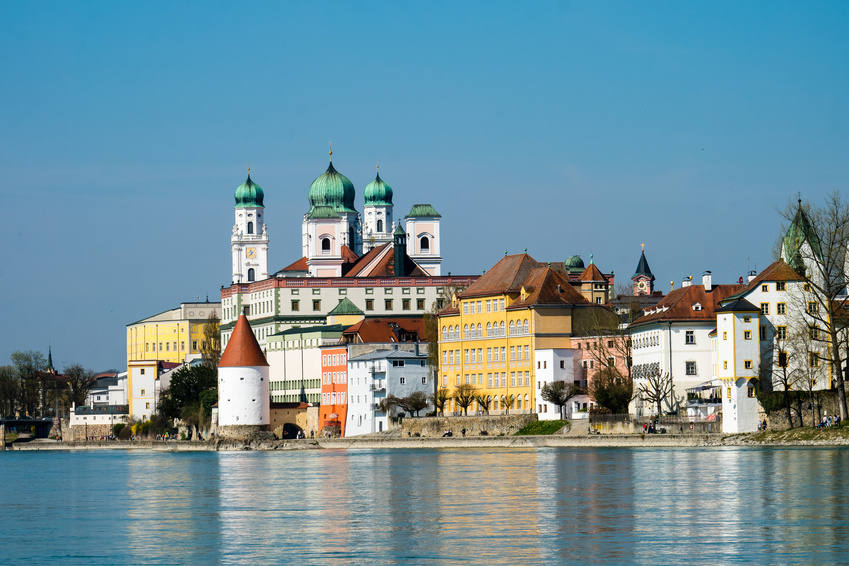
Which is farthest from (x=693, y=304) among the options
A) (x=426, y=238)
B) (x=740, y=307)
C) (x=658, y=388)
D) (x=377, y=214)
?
(x=377, y=214)

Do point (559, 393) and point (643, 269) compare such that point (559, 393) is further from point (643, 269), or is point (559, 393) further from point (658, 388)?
point (643, 269)

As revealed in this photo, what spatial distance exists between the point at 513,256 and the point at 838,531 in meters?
64.2

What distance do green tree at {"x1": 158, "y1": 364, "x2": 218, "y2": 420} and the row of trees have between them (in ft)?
94.9

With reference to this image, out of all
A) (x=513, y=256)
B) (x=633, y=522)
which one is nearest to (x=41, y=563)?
(x=633, y=522)

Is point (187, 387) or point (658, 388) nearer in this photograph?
point (658, 388)

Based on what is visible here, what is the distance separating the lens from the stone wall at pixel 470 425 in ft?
258

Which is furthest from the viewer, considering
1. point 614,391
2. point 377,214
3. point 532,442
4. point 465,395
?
point 377,214

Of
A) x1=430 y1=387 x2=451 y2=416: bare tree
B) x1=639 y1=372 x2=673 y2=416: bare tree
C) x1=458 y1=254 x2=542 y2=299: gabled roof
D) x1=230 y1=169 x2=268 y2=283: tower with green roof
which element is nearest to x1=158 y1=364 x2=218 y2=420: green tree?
x1=430 y1=387 x2=451 y2=416: bare tree

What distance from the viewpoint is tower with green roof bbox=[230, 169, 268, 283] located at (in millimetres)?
155375

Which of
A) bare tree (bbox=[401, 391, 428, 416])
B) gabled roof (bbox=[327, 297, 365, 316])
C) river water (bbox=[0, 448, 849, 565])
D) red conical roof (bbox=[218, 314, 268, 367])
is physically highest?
gabled roof (bbox=[327, 297, 365, 316])

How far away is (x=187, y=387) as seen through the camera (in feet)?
371

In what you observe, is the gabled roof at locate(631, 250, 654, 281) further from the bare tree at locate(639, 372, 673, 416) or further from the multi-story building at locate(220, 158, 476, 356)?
the bare tree at locate(639, 372, 673, 416)

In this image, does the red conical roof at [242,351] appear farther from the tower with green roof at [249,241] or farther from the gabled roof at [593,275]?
the tower with green roof at [249,241]

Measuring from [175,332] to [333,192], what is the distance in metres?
22.5
